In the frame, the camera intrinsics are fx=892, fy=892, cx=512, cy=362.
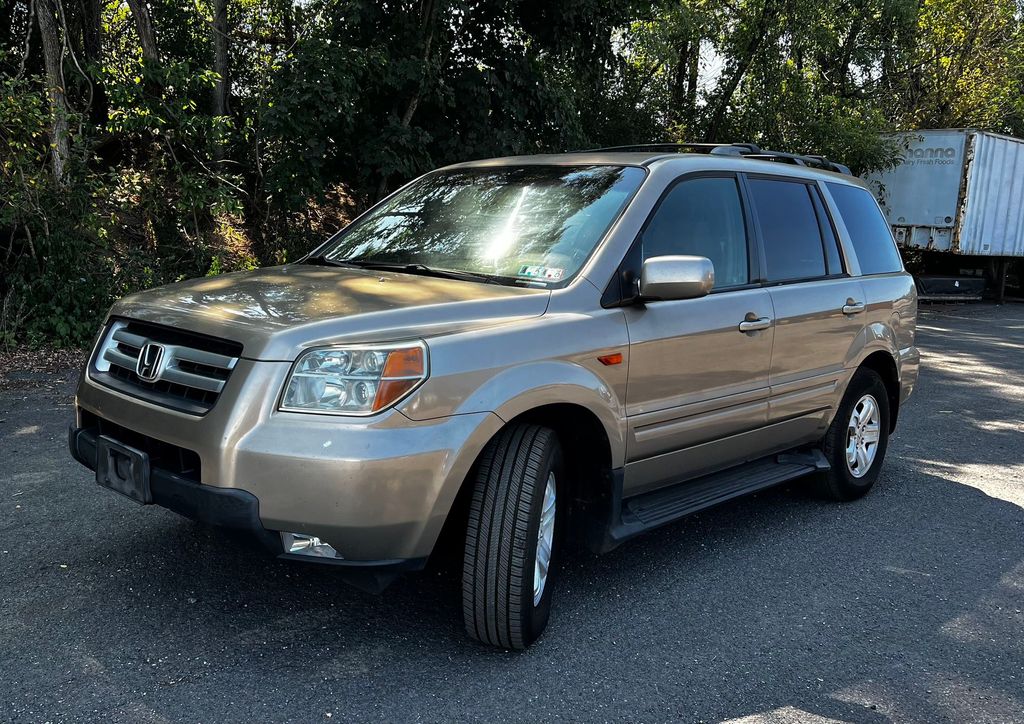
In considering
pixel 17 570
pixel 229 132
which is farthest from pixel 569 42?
pixel 17 570

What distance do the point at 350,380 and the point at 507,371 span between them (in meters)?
0.56

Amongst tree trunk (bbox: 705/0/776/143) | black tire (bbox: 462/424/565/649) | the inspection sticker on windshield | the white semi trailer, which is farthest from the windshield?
the white semi trailer

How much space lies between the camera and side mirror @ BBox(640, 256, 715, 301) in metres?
3.50

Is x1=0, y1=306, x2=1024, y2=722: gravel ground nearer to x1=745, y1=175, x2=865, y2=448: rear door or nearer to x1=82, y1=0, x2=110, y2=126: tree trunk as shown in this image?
x1=745, y1=175, x2=865, y2=448: rear door

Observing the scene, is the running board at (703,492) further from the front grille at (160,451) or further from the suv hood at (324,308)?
the front grille at (160,451)

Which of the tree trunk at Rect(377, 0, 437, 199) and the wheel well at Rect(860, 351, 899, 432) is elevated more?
the tree trunk at Rect(377, 0, 437, 199)

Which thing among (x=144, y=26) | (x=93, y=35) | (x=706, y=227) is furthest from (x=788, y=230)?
(x=93, y=35)

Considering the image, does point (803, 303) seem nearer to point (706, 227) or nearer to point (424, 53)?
point (706, 227)

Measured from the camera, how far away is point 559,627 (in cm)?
352

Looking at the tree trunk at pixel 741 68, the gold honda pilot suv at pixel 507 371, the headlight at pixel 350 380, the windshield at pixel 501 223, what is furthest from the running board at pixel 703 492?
the tree trunk at pixel 741 68

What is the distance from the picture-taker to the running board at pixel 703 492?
12.0ft

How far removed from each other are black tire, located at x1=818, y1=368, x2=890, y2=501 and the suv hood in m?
2.45

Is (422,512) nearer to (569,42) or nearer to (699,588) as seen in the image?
(699,588)

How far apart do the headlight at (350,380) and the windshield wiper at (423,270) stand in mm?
869
